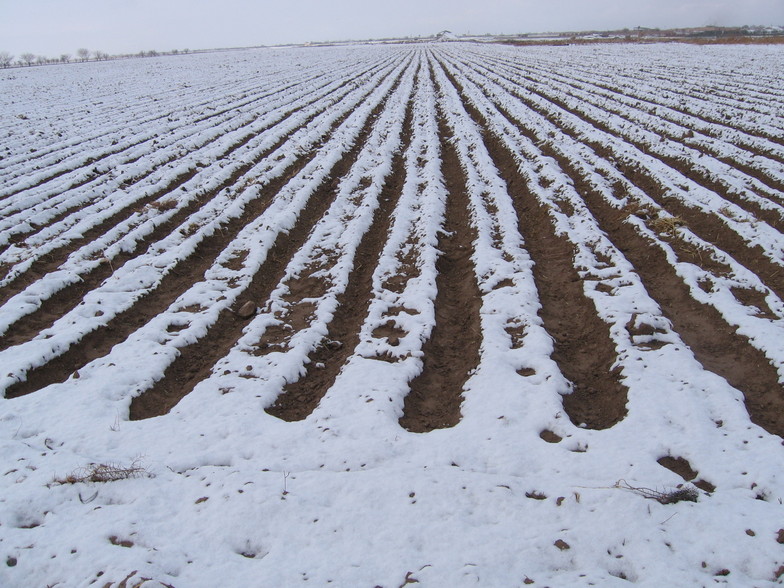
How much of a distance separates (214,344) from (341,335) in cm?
160

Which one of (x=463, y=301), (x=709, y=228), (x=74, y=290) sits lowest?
(x=463, y=301)

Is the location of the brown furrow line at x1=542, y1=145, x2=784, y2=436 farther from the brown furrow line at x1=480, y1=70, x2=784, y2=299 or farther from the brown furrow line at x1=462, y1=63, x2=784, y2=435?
the brown furrow line at x1=480, y1=70, x2=784, y2=299

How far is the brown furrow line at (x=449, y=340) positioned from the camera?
14.8 feet

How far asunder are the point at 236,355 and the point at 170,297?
6.92 ft

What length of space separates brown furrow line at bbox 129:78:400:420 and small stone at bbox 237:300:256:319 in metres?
0.08

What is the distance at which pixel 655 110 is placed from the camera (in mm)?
15617

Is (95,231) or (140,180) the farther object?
(140,180)

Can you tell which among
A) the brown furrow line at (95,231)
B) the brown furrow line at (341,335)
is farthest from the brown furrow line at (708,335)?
the brown furrow line at (95,231)

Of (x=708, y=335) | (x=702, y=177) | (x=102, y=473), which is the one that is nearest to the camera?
(x=102, y=473)

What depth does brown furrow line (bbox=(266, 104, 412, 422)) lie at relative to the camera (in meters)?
4.68

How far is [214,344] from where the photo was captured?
570cm

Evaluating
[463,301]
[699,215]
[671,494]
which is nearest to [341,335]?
[463,301]

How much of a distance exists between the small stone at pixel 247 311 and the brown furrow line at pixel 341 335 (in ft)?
3.85

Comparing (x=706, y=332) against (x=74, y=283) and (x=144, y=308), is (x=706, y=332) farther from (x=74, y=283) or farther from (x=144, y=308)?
(x=74, y=283)
